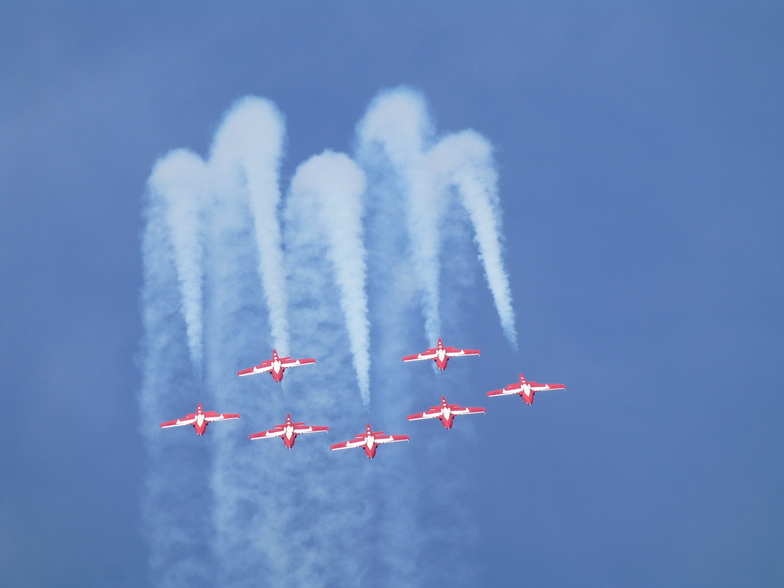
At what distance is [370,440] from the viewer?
7388 centimetres

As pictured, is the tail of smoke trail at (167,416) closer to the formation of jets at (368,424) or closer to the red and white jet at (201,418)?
the red and white jet at (201,418)

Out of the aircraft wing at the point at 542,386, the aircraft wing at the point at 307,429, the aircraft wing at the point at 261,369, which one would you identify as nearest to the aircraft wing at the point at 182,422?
the aircraft wing at the point at 261,369

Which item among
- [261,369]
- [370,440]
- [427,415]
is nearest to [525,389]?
[427,415]

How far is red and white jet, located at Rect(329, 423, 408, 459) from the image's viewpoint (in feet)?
243

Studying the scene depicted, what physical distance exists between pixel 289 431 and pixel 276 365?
5416mm

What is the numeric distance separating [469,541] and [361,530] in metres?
9.39

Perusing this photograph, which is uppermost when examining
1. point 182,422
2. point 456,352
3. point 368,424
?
point 456,352

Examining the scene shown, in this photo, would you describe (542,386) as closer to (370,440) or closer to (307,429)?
(370,440)

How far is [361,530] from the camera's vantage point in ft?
251

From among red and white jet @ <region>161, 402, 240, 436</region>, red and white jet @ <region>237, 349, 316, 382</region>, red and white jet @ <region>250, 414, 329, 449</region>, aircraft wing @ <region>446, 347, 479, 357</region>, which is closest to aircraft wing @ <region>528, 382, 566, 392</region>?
aircraft wing @ <region>446, 347, 479, 357</region>

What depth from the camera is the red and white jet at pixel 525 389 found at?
250ft

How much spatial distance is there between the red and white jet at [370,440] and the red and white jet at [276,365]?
23.5 feet

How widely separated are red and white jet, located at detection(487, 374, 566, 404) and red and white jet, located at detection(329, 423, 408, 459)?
28.7 ft

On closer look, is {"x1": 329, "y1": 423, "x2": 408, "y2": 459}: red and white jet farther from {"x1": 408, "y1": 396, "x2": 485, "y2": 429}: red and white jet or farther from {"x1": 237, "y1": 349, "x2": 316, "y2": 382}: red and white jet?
{"x1": 237, "y1": 349, "x2": 316, "y2": 382}: red and white jet
